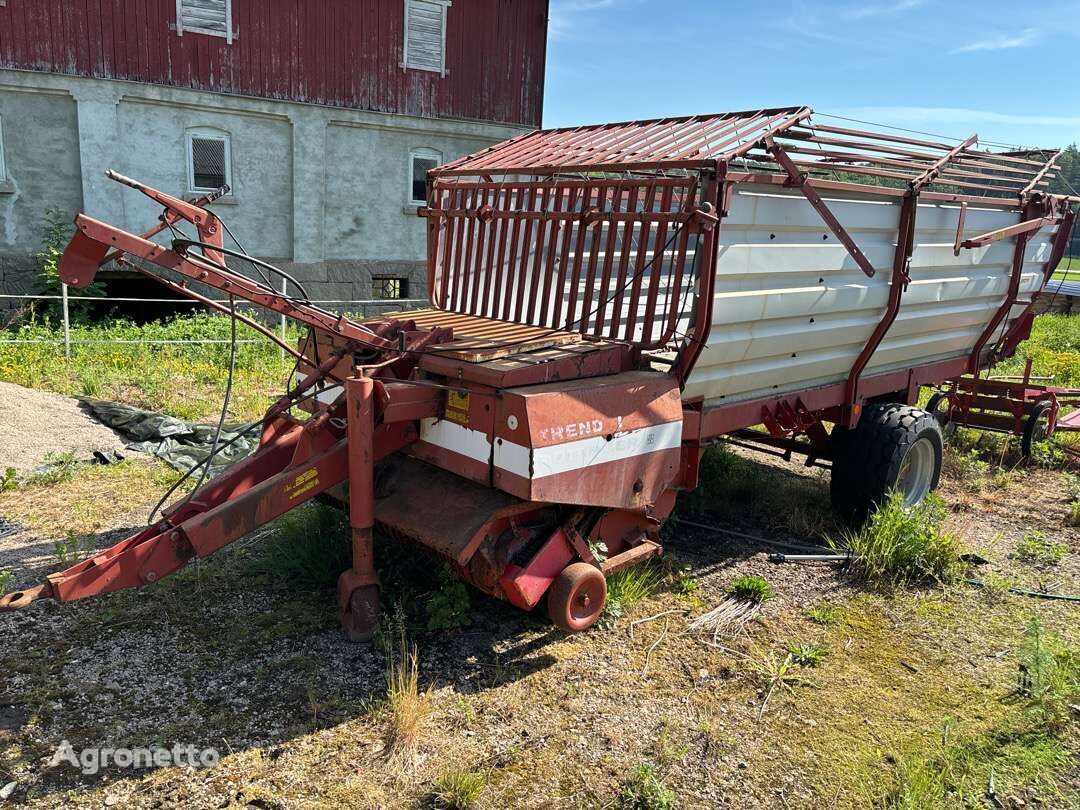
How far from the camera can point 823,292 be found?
482cm

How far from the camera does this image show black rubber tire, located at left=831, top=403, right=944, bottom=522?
5523 millimetres

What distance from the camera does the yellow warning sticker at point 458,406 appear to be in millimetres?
3853

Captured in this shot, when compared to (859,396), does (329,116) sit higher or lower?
higher

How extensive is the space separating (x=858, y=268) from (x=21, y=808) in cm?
485

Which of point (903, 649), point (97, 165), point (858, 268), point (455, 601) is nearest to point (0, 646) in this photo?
point (455, 601)

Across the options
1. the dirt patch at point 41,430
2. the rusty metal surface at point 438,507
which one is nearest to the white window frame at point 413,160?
the dirt patch at point 41,430

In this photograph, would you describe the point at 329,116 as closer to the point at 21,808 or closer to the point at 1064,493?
the point at 1064,493

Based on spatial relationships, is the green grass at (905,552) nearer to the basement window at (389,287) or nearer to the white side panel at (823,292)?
the white side panel at (823,292)

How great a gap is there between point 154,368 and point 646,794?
809cm

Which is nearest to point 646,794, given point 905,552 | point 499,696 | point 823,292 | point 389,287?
point 499,696

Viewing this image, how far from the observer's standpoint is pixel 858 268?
5000mm

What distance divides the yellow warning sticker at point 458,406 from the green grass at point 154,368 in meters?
4.76

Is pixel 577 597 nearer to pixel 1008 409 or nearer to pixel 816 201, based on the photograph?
pixel 816 201

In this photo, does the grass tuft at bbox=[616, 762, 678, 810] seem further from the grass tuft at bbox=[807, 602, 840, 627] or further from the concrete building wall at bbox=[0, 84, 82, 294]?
the concrete building wall at bbox=[0, 84, 82, 294]
